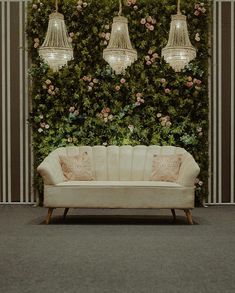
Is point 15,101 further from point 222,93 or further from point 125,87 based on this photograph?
point 222,93

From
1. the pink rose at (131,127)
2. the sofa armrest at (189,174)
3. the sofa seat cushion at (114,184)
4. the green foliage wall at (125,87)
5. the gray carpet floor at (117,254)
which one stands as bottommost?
the gray carpet floor at (117,254)

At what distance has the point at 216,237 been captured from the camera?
467 centimetres

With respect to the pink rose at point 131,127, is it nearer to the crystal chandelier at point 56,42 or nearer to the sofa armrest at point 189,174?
the sofa armrest at point 189,174

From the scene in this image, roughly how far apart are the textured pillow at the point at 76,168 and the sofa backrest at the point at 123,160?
157mm

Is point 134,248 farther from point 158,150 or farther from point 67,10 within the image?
point 67,10

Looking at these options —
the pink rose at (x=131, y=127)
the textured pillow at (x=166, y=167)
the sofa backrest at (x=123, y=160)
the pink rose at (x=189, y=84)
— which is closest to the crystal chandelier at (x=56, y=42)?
the sofa backrest at (x=123, y=160)

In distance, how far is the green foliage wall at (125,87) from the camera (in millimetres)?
7148

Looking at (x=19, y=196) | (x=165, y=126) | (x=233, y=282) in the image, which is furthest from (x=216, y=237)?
(x=19, y=196)

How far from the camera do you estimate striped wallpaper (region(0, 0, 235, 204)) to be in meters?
7.44

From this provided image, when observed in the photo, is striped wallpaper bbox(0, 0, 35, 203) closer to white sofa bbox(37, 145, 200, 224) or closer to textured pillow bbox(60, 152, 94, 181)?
textured pillow bbox(60, 152, 94, 181)

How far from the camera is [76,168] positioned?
6074 millimetres

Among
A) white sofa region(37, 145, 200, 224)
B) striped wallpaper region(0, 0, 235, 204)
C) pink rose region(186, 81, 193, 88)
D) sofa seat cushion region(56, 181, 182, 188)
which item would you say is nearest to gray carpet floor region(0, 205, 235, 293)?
white sofa region(37, 145, 200, 224)

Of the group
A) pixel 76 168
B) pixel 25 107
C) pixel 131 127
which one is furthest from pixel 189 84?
pixel 25 107

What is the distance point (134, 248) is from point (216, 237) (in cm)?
93
